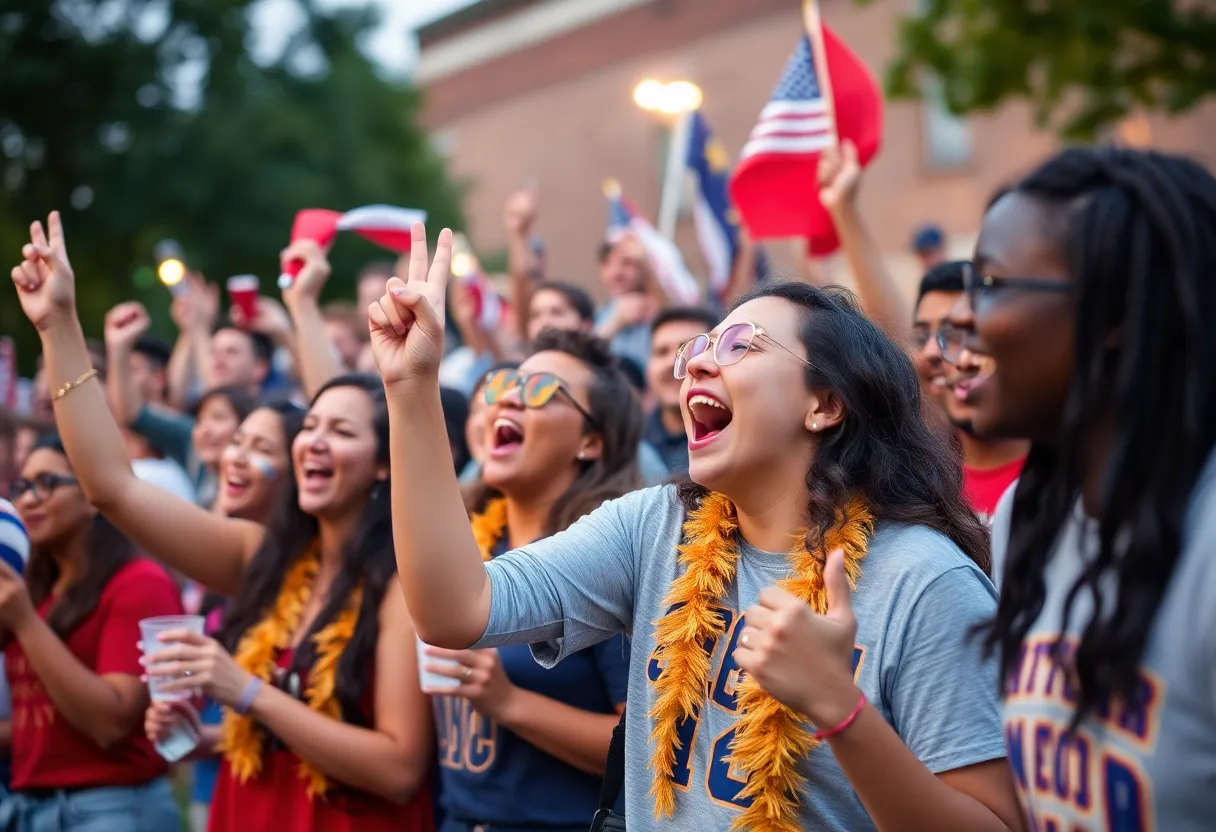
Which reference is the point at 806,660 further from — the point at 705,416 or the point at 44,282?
the point at 44,282

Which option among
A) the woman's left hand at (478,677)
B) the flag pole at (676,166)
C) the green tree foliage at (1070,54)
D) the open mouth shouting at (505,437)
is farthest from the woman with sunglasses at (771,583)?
the green tree foliage at (1070,54)

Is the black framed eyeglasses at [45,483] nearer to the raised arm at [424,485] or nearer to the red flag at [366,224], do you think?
the red flag at [366,224]

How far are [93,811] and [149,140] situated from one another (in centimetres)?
1501

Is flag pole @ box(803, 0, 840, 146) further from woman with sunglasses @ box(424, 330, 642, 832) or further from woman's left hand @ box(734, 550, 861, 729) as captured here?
woman's left hand @ box(734, 550, 861, 729)

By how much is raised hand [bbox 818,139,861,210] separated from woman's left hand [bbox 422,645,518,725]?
2.28 m

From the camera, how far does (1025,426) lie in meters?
1.81

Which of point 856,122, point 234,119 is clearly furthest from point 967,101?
point 234,119

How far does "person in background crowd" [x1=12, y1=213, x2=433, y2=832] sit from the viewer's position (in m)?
3.24

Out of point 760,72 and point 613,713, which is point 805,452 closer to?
point 613,713

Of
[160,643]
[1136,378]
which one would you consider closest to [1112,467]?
[1136,378]

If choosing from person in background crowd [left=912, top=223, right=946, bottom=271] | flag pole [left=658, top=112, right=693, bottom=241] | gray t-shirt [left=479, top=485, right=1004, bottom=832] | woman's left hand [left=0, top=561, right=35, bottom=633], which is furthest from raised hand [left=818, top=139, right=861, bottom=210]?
person in background crowd [left=912, top=223, right=946, bottom=271]

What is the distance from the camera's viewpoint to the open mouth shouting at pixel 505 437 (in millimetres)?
3471

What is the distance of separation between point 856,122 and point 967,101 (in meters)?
6.37

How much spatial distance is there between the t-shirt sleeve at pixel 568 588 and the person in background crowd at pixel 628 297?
394 centimetres
